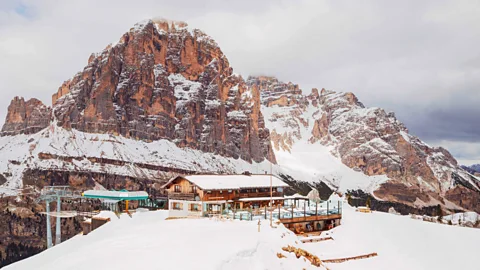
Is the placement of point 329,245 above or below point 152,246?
below

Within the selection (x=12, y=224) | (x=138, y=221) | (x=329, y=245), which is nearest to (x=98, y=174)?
(x=12, y=224)

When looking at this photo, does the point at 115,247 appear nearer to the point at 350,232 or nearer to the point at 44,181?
the point at 350,232

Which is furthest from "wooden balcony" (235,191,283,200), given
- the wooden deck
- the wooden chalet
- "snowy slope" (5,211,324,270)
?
"snowy slope" (5,211,324,270)

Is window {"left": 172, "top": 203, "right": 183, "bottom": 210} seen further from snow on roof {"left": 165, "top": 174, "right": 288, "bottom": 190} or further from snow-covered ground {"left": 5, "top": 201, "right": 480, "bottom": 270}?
snow on roof {"left": 165, "top": 174, "right": 288, "bottom": 190}

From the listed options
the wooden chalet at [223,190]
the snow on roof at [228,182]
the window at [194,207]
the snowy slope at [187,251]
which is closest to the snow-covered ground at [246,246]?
the snowy slope at [187,251]

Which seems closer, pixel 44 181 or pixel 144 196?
pixel 144 196

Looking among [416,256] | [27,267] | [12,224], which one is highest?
[27,267]

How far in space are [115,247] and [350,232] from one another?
34.6 meters

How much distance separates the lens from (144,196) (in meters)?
70.5

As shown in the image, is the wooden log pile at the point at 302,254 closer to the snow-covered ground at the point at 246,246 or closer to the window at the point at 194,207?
the snow-covered ground at the point at 246,246

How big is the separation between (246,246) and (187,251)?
4813mm

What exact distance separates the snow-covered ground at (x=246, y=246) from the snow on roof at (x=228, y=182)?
6.96 m

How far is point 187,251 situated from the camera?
32812mm

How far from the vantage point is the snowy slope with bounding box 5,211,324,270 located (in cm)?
3044
